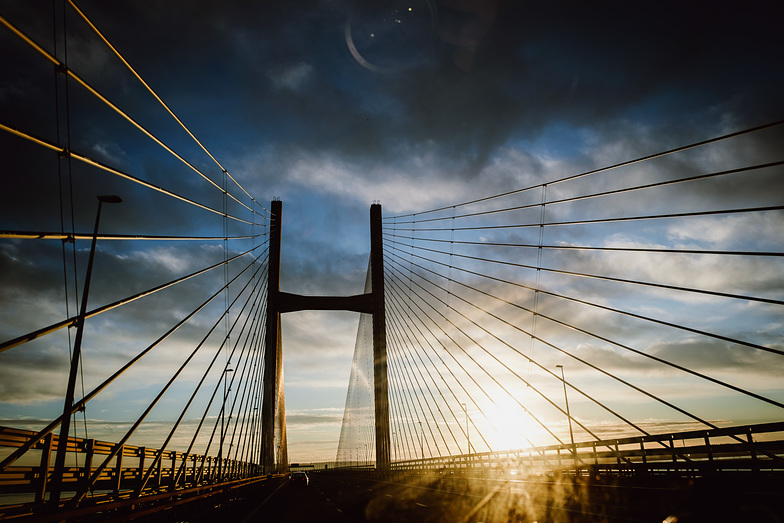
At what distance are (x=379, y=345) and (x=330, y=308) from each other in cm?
404

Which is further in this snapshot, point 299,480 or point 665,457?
point 299,480

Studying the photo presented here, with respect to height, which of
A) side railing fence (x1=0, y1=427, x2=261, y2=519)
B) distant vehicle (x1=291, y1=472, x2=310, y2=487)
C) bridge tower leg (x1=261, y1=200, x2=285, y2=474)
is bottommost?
distant vehicle (x1=291, y1=472, x2=310, y2=487)

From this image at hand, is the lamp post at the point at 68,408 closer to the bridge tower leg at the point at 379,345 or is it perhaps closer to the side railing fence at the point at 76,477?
the side railing fence at the point at 76,477

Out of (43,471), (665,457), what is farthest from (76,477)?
(665,457)

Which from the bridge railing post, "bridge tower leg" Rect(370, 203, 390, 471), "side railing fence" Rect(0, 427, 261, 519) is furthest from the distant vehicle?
the bridge railing post

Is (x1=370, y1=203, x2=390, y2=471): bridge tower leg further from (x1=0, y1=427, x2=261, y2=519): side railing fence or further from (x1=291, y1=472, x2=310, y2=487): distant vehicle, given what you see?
(x1=0, y1=427, x2=261, y2=519): side railing fence

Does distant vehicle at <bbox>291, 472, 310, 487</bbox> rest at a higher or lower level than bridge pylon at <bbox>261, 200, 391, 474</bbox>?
lower

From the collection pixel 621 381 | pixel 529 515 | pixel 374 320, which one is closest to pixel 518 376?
pixel 621 381

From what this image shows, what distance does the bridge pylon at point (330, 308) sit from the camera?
31.8m

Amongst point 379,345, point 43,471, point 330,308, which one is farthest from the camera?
point 330,308

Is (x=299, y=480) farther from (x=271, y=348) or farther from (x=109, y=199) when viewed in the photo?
(x=109, y=199)

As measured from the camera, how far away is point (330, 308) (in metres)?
33.3

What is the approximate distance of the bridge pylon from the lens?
31.8 meters

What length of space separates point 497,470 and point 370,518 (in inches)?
680
